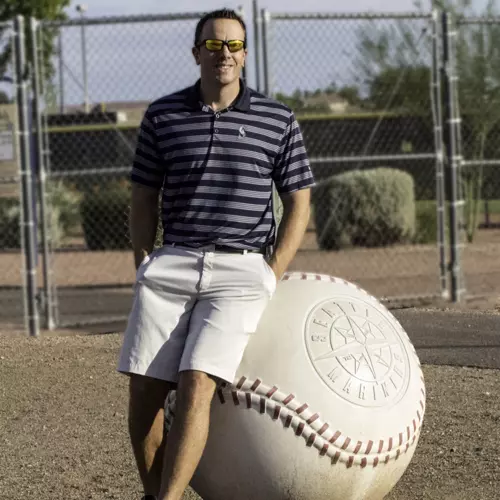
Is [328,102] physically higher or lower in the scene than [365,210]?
higher

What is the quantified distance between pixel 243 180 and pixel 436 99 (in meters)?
7.02

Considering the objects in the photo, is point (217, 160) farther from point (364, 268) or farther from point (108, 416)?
point (364, 268)

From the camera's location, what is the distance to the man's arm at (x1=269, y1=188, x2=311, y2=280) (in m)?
4.46

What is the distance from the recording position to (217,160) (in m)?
4.29

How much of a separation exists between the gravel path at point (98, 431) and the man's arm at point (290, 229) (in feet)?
4.00

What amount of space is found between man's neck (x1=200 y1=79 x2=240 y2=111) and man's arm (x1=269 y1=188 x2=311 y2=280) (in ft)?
1.43

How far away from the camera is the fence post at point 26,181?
934 centimetres

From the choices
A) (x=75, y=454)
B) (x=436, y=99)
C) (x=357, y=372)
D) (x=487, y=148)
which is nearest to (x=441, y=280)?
(x=436, y=99)

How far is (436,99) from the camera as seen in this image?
11.0m

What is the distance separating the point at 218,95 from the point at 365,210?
510 inches

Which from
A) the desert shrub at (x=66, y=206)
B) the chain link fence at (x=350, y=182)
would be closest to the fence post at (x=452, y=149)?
the chain link fence at (x=350, y=182)

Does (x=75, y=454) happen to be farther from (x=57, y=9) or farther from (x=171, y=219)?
(x=57, y=9)

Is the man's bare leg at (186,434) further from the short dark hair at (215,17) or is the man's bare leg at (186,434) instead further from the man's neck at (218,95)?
the short dark hair at (215,17)

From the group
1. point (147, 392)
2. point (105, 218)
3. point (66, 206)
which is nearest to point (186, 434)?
point (147, 392)
